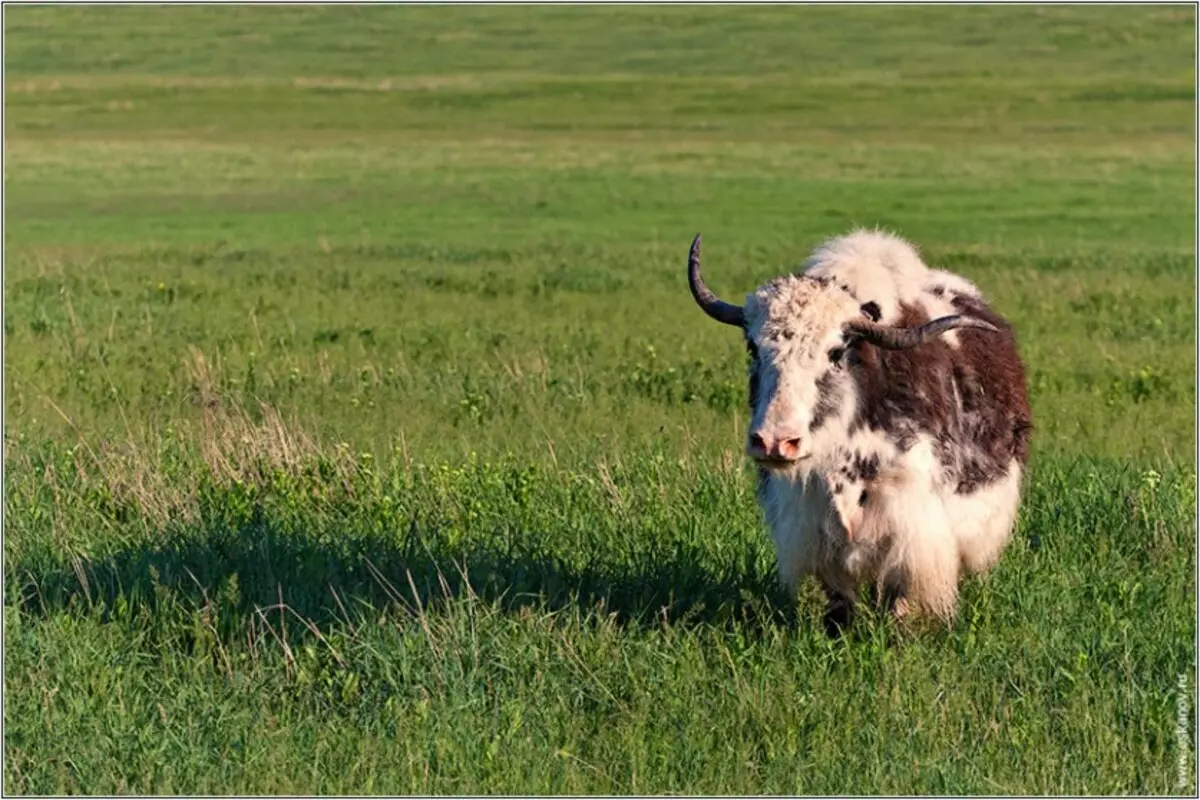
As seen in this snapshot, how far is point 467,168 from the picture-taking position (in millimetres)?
45438

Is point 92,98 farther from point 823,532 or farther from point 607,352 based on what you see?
point 823,532

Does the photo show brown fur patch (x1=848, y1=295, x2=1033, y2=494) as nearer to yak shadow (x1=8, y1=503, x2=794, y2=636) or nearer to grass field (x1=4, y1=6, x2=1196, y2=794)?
grass field (x1=4, y1=6, x2=1196, y2=794)

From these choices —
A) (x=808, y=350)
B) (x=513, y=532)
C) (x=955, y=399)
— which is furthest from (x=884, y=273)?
(x=513, y=532)

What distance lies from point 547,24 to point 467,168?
74656 millimetres

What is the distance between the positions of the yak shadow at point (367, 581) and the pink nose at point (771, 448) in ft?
2.56

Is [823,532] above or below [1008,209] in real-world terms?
above

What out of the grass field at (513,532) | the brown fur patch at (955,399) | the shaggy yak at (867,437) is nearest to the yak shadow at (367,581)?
the grass field at (513,532)

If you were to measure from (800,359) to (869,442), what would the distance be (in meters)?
0.54

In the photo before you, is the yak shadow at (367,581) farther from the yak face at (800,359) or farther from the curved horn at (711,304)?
the curved horn at (711,304)

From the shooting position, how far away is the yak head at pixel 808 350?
689 cm

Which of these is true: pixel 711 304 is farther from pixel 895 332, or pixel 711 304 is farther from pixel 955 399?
pixel 955 399

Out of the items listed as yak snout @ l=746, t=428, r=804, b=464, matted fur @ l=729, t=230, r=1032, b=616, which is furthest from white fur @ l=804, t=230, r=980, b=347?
yak snout @ l=746, t=428, r=804, b=464

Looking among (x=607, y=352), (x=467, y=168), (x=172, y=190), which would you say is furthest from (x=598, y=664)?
(x=467, y=168)

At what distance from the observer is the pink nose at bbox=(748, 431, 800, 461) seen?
662cm
